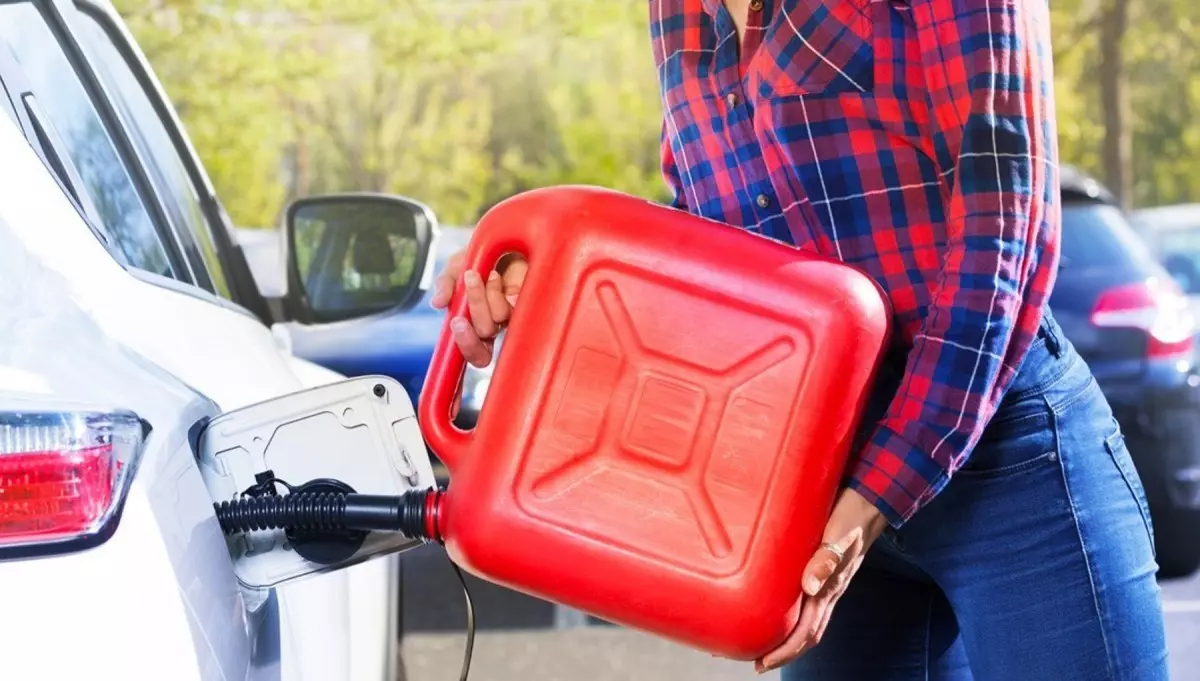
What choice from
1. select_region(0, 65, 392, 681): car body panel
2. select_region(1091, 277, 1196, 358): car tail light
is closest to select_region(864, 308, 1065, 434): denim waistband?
select_region(0, 65, 392, 681): car body panel

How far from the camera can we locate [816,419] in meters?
1.24

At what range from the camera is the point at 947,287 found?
129 centimetres

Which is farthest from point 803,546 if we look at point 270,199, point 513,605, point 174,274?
point 270,199

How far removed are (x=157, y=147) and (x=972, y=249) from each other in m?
1.64

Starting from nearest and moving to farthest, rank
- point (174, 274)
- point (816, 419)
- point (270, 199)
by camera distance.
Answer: point (816, 419) < point (174, 274) < point (270, 199)

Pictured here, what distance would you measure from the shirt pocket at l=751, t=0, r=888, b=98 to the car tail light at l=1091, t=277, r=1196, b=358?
A: 14.5ft

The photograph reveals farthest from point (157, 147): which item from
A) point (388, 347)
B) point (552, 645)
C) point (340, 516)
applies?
point (388, 347)

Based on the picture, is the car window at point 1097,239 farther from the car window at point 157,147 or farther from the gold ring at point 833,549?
the gold ring at point 833,549

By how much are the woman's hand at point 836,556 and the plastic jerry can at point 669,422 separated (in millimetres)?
16

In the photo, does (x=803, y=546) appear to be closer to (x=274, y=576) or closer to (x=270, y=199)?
(x=274, y=576)

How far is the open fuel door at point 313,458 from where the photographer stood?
1.29m

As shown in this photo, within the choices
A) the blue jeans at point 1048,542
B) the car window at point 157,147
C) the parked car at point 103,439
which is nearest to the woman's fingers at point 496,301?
the parked car at point 103,439

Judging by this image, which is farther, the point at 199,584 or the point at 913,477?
the point at 913,477

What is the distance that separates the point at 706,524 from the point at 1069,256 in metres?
4.80
